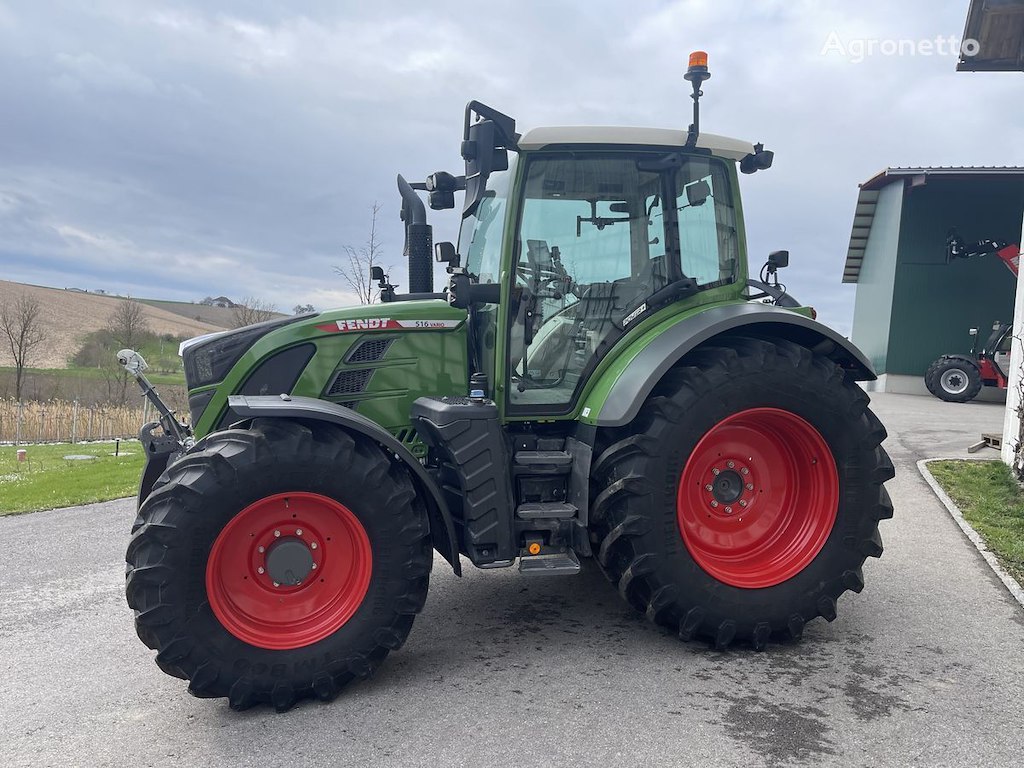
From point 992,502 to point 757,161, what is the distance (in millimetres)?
4625

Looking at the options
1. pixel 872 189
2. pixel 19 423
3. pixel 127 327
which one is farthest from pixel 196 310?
pixel 872 189

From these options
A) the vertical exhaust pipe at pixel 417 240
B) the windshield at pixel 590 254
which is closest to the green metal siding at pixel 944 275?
the windshield at pixel 590 254

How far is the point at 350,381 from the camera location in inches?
150

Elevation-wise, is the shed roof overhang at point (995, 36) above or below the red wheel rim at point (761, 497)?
above

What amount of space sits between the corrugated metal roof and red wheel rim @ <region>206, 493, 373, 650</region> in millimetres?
18272

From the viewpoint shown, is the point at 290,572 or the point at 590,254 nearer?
the point at 290,572

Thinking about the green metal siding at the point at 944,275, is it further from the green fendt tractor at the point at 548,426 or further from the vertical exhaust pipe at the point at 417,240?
the vertical exhaust pipe at the point at 417,240

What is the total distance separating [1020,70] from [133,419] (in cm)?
2113

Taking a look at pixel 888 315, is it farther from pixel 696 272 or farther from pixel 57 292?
pixel 57 292

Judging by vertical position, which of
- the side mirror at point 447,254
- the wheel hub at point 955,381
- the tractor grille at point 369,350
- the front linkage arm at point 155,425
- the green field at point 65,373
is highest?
the side mirror at point 447,254

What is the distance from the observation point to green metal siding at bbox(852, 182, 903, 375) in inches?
741

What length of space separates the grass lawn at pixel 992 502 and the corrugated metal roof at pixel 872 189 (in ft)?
37.9

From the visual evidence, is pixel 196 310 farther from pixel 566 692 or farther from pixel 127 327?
pixel 566 692

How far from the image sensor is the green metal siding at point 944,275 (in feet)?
58.5
